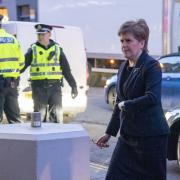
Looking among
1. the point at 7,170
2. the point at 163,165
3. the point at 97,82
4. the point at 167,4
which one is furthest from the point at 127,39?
the point at 97,82

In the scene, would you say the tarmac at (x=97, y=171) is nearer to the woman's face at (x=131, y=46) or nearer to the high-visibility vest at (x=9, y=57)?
the high-visibility vest at (x=9, y=57)

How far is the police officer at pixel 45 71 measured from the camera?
850cm

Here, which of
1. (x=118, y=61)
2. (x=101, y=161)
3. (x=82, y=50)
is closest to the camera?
(x=101, y=161)

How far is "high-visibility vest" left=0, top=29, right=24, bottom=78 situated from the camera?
26.6 ft

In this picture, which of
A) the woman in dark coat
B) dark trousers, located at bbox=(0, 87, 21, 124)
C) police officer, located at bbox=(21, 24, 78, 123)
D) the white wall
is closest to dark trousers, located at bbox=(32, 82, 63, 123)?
police officer, located at bbox=(21, 24, 78, 123)

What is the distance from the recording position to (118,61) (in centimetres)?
1944

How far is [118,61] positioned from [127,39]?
15044 millimetres

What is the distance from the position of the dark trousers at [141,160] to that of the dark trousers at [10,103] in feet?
12.8

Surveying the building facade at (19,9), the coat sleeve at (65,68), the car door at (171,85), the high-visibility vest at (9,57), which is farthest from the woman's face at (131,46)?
the building facade at (19,9)

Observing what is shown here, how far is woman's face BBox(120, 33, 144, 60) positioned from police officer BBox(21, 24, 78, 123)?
4109mm

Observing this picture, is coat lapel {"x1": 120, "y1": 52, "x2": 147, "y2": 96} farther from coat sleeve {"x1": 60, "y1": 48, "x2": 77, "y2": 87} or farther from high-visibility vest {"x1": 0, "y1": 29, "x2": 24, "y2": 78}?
coat sleeve {"x1": 60, "y1": 48, "x2": 77, "y2": 87}

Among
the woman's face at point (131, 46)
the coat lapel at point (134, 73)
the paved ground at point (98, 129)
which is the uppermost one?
the woman's face at point (131, 46)

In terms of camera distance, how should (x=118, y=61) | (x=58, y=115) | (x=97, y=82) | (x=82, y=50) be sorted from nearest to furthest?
(x=58, y=115), (x=82, y=50), (x=118, y=61), (x=97, y=82)

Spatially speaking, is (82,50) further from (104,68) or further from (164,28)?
(104,68)
